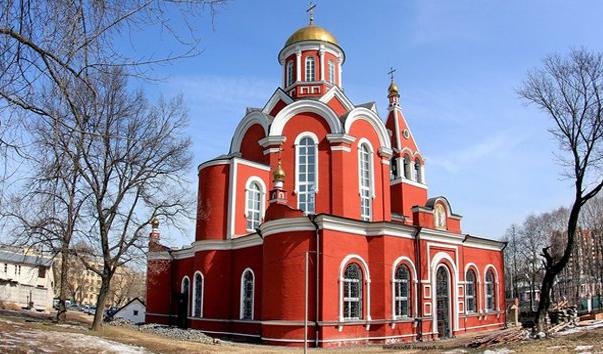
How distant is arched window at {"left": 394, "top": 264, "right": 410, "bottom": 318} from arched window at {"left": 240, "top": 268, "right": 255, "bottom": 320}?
5866 mm

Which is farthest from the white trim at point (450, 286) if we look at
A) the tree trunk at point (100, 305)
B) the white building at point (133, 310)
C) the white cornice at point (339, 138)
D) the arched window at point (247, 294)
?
the white building at point (133, 310)

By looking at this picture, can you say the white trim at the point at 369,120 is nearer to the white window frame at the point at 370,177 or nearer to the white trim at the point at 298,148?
the white window frame at the point at 370,177

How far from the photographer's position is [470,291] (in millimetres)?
24578

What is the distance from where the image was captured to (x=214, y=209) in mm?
22453

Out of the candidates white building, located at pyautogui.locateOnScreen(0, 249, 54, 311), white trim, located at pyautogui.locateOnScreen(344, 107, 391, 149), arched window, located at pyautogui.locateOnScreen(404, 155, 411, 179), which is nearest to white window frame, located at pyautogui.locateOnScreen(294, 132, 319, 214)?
white trim, located at pyautogui.locateOnScreen(344, 107, 391, 149)

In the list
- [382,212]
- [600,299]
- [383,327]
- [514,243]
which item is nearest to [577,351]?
[383,327]

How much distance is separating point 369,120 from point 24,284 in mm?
36105

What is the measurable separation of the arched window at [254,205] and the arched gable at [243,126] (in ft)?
10.2

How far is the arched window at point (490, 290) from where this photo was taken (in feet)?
84.8

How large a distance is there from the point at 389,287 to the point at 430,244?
3.59 m

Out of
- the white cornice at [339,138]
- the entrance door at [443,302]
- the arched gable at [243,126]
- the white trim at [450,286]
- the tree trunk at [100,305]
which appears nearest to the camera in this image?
the tree trunk at [100,305]

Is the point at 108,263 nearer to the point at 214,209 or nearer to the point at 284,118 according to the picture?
the point at 214,209

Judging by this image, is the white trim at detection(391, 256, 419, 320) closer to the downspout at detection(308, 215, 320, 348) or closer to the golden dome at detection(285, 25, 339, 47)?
the downspout at detection(308, 215, 320, 348)

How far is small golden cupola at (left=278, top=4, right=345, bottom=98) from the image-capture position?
2617 centimetres
